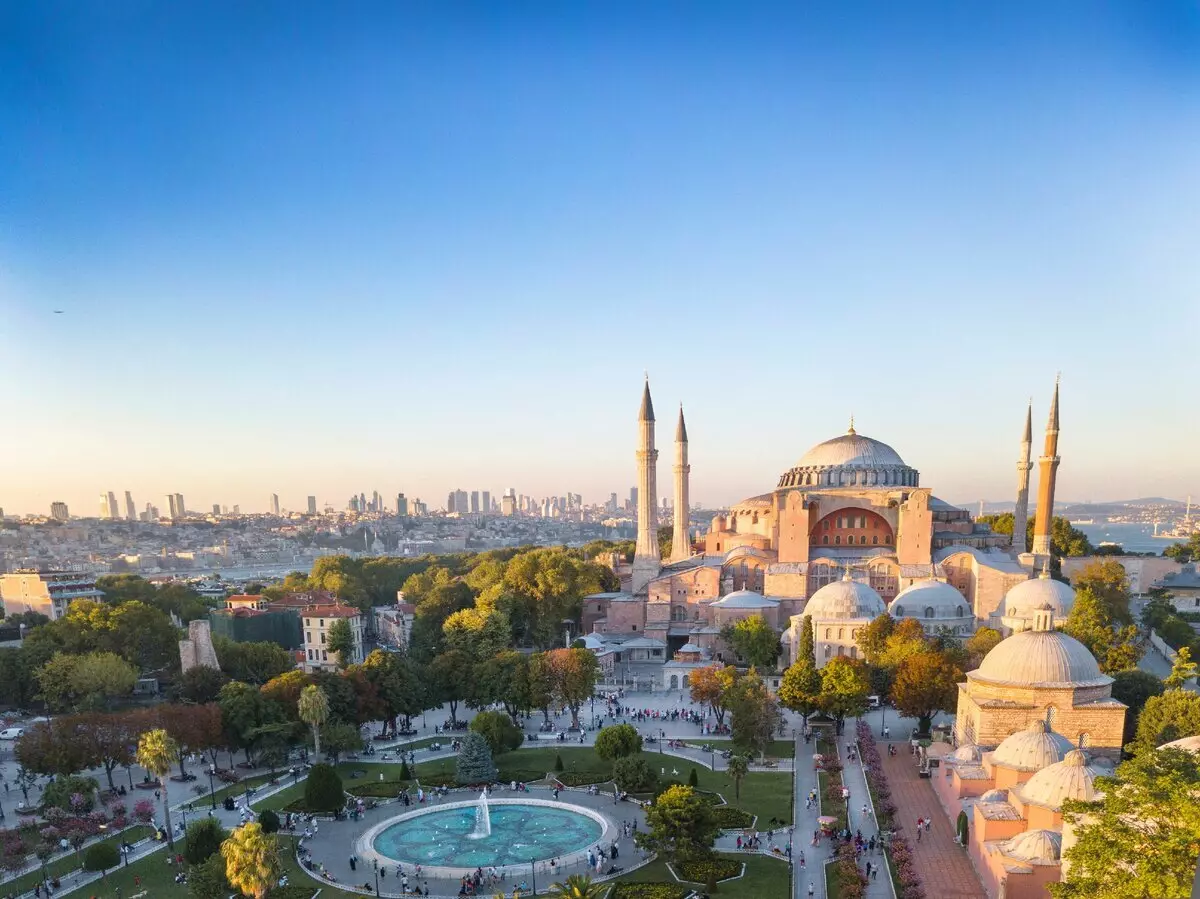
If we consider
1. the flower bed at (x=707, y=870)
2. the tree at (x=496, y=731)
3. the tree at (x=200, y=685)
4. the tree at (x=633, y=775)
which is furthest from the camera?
the tree at (x=200, y=685)

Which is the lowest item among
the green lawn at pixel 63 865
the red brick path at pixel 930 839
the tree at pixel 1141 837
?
the green lawn at pixel 63 865

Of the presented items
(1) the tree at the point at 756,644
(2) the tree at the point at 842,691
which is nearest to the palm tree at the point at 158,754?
(2) the tree at the point at 842,691

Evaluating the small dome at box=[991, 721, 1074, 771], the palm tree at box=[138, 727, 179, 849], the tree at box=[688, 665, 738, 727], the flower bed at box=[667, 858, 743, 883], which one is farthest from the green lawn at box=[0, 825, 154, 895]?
the small dome at box=[991, 721, 1074, 771]

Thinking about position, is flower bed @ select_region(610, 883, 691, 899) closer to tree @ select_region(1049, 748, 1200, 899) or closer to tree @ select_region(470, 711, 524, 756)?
tree @ select_region(1049, 748, 1200, 899)

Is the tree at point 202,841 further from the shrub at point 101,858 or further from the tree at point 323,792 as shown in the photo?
the tree at point 323,792

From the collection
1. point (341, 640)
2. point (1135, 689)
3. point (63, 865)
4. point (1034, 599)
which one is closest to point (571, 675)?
point (341, 640)

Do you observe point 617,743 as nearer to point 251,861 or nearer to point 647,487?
point 251,861

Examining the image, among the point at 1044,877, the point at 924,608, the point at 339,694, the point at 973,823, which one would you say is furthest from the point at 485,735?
the point at 924,608
